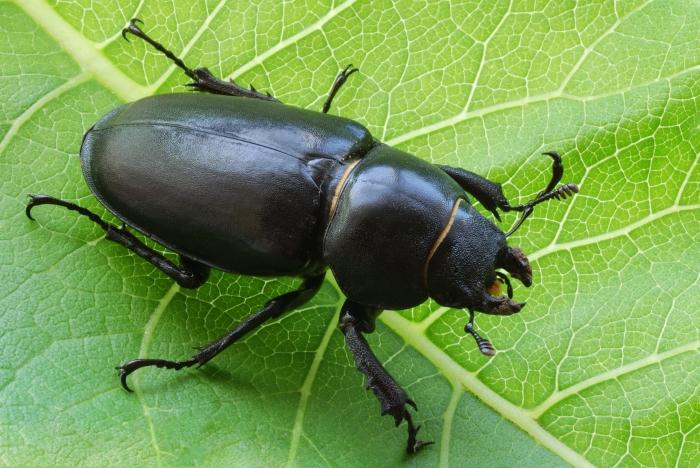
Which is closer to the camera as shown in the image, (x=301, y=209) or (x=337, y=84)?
(x=301, y=209)

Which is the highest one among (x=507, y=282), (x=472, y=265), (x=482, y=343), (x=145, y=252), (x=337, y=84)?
(x=337, y=84)

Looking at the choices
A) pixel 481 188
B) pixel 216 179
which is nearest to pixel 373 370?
pixel 481 188

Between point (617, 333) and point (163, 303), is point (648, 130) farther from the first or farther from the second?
point (163, 303)

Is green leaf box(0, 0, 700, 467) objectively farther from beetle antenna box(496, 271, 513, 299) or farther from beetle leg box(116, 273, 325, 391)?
beetle antenna box(496, 271, 513, 299)

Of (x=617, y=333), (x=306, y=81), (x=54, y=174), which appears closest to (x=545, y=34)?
(x=306, y=81)

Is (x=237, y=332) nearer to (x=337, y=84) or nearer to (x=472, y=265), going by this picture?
(x=472, y=265)

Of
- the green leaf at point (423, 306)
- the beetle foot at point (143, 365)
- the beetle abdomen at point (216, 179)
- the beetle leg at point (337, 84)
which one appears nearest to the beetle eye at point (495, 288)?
the green leaf at point (423, 306)

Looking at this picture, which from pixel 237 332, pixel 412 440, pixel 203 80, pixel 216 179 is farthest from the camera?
pixel 203 80
